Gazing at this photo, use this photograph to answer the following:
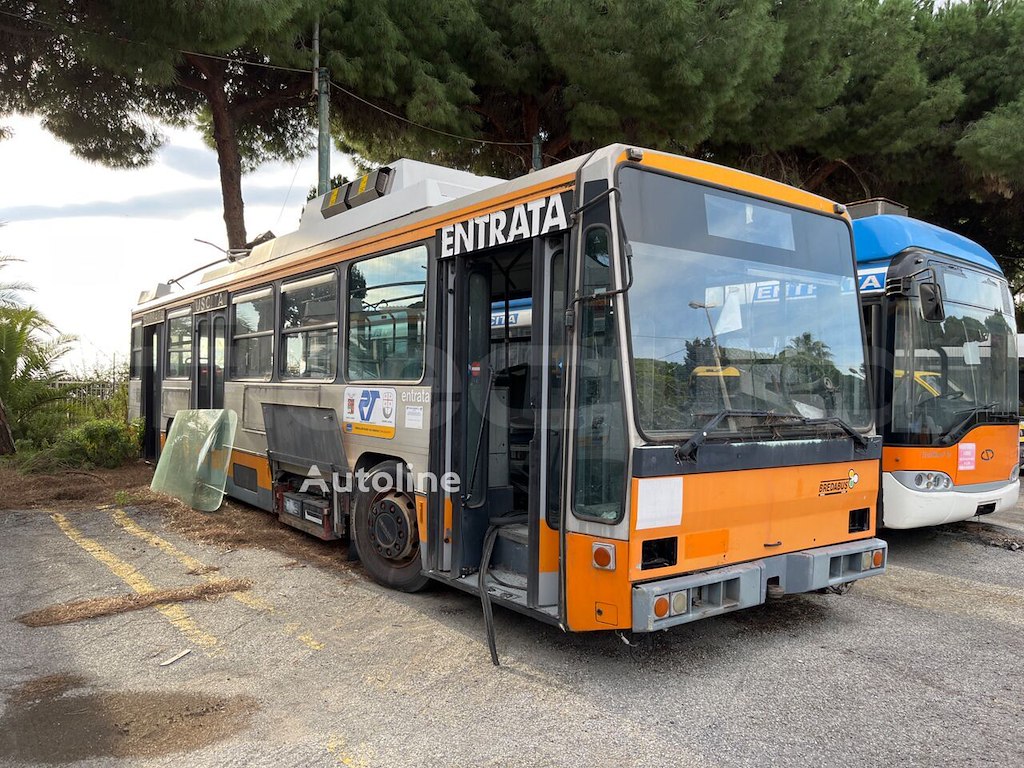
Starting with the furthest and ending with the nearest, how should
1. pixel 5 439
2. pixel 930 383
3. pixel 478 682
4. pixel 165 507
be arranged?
1. pixel 5 439
2. pixel 165 507
3. pixel 930 383
4. pixel 478 682

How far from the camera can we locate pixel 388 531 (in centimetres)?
559

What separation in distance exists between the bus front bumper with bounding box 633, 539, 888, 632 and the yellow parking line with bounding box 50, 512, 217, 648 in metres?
2.69

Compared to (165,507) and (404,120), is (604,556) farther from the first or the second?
(404,120)

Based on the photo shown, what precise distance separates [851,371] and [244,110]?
11.5m

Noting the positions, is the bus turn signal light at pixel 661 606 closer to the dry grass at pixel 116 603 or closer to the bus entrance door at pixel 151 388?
the dry grass at pixel 116 603

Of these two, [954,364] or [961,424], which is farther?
[954,364]

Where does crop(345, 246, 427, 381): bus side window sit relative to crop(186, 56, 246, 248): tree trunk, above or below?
below

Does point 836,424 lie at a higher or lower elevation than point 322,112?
lower

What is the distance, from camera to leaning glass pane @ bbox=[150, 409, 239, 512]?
841cm

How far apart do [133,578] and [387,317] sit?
9.47ft

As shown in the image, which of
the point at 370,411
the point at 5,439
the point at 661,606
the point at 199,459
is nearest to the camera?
the point at 661,606

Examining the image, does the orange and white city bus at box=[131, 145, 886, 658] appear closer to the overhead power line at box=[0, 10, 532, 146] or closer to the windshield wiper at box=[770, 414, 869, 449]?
the windshield wiper at box=[770, 414, 869, 449]

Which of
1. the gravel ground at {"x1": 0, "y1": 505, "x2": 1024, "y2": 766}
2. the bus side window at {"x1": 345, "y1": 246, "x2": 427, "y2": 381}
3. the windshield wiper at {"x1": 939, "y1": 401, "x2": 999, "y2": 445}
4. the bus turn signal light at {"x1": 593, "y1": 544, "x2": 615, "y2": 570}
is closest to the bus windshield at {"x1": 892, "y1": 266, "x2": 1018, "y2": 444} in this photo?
the windshield wiper at {"x1": 939, "y1": 401, "x2": 999, "y2": 445}

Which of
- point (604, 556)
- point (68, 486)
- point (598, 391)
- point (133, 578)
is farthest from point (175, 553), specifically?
point (598, 391)
